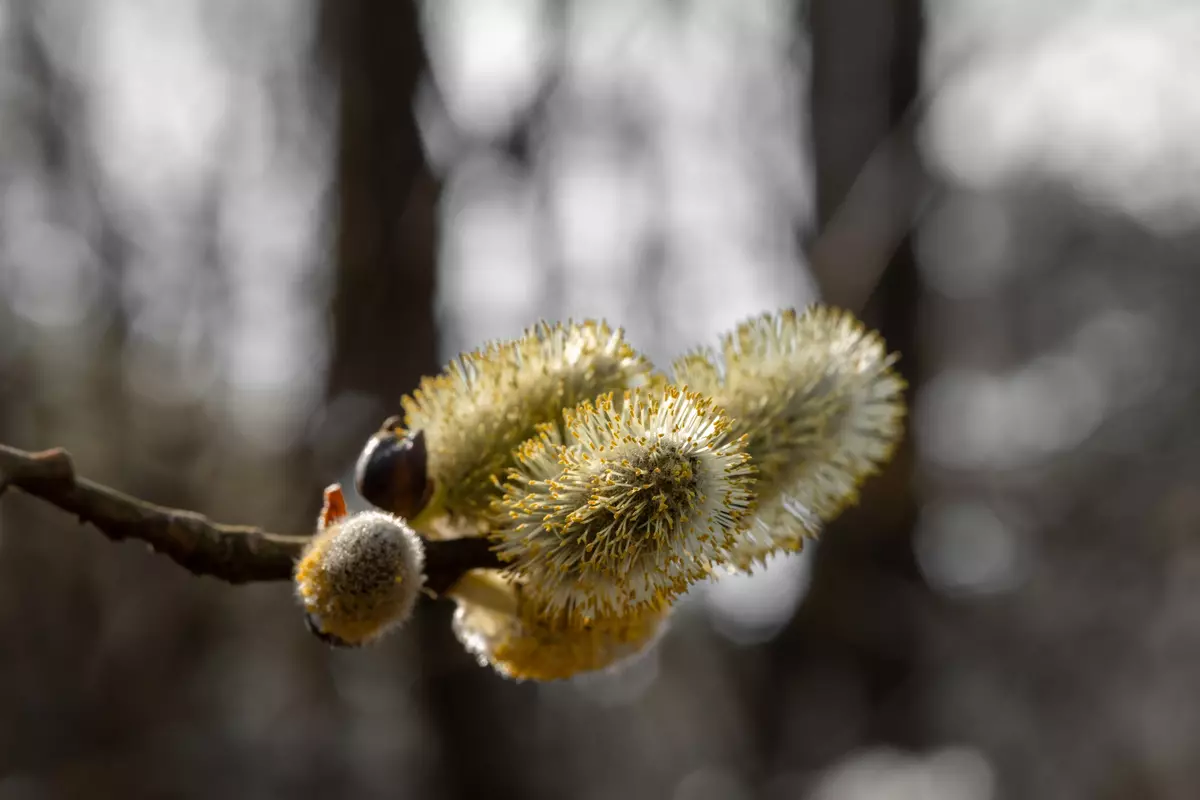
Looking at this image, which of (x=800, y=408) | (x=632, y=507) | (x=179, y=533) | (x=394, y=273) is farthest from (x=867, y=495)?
(x=179, y=533)

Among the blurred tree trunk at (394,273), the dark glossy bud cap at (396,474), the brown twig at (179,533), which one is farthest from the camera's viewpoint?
the blurred tree trunk at (394,273)

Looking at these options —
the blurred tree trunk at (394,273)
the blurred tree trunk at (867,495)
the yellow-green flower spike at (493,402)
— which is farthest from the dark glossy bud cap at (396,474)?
the blurred tree trunk at (867,495)

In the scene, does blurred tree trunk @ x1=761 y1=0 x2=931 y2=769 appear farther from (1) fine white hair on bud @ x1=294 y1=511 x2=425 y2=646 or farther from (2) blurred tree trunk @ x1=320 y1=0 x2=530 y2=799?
(1) fine white hair on bud @ x1=294 y1=511 x2=425 y2=646

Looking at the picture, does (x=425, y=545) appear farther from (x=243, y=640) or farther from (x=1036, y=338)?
(x=1036, y=338)

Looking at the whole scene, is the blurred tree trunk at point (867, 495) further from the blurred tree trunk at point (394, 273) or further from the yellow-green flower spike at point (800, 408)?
the yellow-green flower spike at point (800, 408)

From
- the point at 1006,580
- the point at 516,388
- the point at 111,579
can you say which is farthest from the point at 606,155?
the point at 516,388
